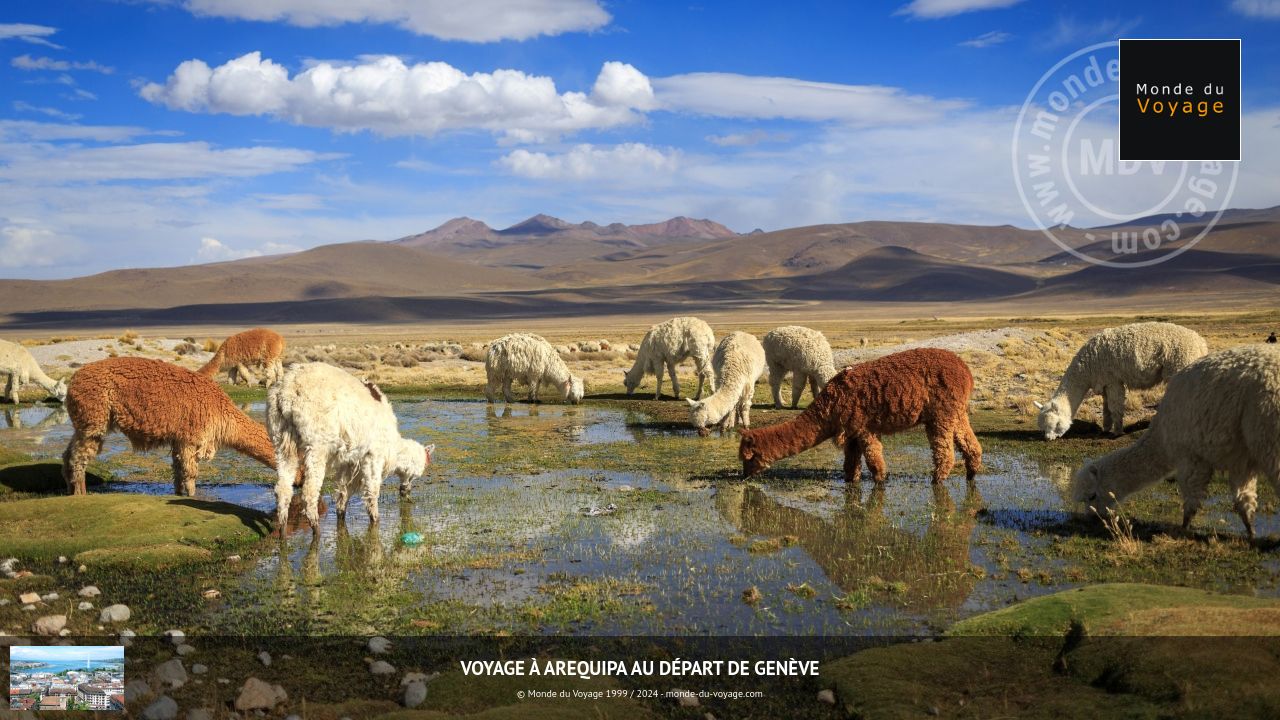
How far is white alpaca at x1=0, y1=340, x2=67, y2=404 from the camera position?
1000 inches

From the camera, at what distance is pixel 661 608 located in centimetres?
895

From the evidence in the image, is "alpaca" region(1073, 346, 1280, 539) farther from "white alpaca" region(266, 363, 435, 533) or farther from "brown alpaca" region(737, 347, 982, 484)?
"white alpaca" region(266, 363, 435, 533)

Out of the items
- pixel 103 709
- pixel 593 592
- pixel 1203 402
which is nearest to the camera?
pixel 103 709

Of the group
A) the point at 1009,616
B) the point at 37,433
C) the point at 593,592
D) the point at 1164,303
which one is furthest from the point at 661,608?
the point at 1164,303

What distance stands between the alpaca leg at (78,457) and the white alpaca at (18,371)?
45.5 ft

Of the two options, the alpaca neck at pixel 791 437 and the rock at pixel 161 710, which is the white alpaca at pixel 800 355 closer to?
the alpaca neck at pixel 791 437

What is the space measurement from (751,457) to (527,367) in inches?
464

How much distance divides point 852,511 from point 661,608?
15.9ft

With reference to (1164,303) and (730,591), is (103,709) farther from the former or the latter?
(1164,303)

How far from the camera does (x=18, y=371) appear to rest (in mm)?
25641

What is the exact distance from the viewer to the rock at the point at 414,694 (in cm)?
658

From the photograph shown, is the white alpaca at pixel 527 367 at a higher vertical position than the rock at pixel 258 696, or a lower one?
higher

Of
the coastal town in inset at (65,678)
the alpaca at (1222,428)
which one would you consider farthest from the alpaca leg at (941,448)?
the coastal town in inset at (65,678)

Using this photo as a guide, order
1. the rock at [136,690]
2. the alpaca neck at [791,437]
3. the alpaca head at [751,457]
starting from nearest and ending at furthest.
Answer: the rock at [136,690] → the alpaca neck at [791,437] → the alpaca head at [751,457]
